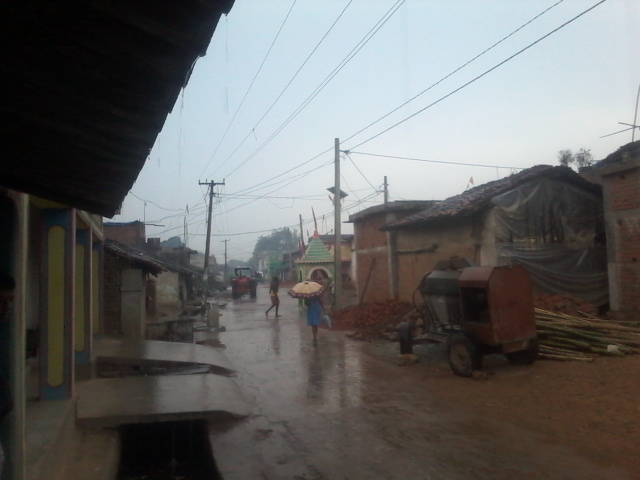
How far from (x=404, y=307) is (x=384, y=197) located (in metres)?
21.5

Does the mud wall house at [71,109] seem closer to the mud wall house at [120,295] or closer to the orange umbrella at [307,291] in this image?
the mud wall house at [120,295]

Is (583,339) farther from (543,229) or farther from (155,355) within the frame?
(155,355)

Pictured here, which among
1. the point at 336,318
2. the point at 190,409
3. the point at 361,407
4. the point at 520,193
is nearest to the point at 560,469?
the point at 361,407

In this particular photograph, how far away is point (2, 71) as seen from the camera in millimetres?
2301

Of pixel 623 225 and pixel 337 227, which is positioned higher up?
pixel 337 227

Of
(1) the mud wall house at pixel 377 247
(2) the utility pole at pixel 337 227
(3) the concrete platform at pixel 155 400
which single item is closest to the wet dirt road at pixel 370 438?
(3) the concrete platform at pixel 155 400

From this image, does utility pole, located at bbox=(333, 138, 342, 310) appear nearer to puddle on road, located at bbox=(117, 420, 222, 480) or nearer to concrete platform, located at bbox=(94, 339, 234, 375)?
concrete platform, located at bbox=(94, 339, 234, 375)

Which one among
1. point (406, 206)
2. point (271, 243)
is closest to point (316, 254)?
point (406, 206)

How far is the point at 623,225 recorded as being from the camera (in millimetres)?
13000

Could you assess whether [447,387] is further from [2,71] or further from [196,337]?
[196,337]

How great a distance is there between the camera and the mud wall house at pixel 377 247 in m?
21.8

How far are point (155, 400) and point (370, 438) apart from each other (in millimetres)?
3141

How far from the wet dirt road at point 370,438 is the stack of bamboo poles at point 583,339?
2.85 meters

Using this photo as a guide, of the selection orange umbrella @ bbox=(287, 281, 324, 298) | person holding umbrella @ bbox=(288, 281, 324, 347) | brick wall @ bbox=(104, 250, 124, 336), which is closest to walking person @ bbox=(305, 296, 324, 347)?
person holding umbrella @ bbox=(288, 281, 324, 347)
